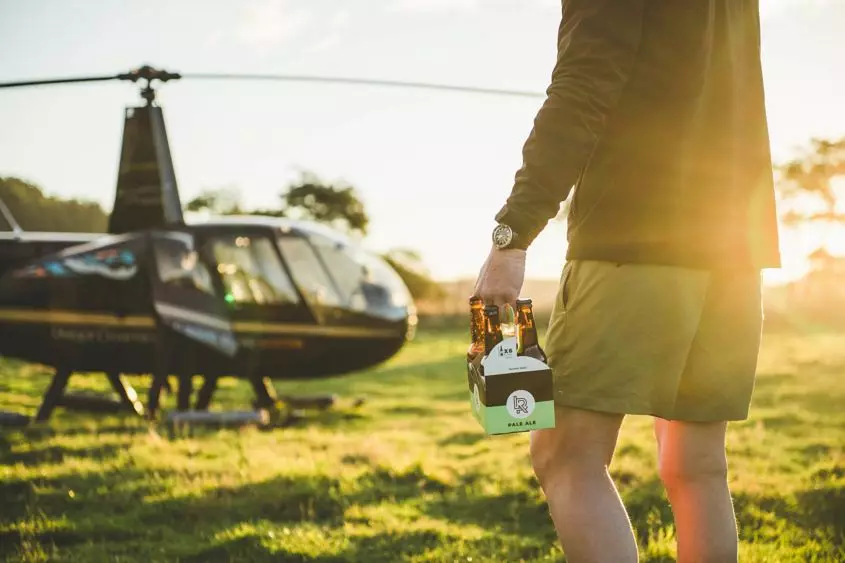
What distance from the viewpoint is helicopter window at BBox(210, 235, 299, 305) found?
24.7 ft

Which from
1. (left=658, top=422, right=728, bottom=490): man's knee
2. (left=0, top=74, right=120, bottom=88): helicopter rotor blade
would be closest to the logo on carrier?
(left=658, top=422, right=728, bottom=490): man's knee

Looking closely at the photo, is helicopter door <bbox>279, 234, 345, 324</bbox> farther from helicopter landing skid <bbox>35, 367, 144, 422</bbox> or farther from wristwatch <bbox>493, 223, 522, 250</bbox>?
wristwatch <bbox>493, 223, 522, 250</bbox>

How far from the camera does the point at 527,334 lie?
1722 mm

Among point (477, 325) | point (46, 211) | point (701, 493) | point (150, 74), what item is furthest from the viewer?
point (46, 211)

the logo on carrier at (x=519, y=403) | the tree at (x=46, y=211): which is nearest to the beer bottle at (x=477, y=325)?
the logo on carrier at (x=519, y=403)

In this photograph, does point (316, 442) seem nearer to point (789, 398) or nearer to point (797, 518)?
point (797, 518)

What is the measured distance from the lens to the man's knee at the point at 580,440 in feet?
5.61

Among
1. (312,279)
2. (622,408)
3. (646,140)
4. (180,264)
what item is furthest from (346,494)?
(180,264)

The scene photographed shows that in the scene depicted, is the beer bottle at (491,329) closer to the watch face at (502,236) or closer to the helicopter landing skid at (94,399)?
the watch face at (502,236)

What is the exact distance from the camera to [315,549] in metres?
3.27

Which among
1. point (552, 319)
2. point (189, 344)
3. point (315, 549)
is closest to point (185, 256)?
point (189, 344)

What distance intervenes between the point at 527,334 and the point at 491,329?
0.30 feet

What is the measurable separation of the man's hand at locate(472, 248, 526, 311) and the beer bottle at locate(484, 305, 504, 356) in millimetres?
24

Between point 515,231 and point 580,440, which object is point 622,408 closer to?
point 580,440
